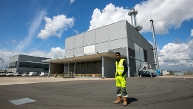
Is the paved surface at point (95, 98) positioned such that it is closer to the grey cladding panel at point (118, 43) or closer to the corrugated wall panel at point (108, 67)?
the corrugated wall panel at point (108, 67)

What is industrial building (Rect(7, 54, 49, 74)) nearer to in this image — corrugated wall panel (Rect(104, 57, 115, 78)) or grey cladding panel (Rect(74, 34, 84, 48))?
grey cladding panel (Rect(74, 34, 84, 48))

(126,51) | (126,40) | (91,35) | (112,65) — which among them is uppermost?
(91,35)

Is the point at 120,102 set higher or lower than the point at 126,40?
lower

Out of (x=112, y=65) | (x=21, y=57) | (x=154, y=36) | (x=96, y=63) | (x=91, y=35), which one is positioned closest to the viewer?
(x=112, y=65)

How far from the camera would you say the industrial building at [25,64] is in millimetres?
58381

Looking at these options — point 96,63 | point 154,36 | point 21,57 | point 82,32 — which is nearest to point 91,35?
point 82,32

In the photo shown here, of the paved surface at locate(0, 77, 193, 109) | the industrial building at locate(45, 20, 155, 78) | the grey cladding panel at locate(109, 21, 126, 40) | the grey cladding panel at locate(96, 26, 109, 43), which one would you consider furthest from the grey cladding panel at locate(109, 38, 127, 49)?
the paved surface at locate(0, 77, 193, 109)

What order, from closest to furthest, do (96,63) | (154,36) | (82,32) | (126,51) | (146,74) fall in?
1. (146,74)
2. (126,51)
3. (96,63)
4. (82,32)
5. (154,36)

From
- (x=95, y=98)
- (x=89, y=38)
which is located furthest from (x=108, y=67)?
(x=95, y=98)

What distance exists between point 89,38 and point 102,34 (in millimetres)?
5210

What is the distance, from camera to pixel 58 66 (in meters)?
41.2

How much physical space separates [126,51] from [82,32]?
18755 mm

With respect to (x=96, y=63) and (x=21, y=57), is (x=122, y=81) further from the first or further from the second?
(x=21, y=57)

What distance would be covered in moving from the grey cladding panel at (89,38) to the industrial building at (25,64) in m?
38.1
